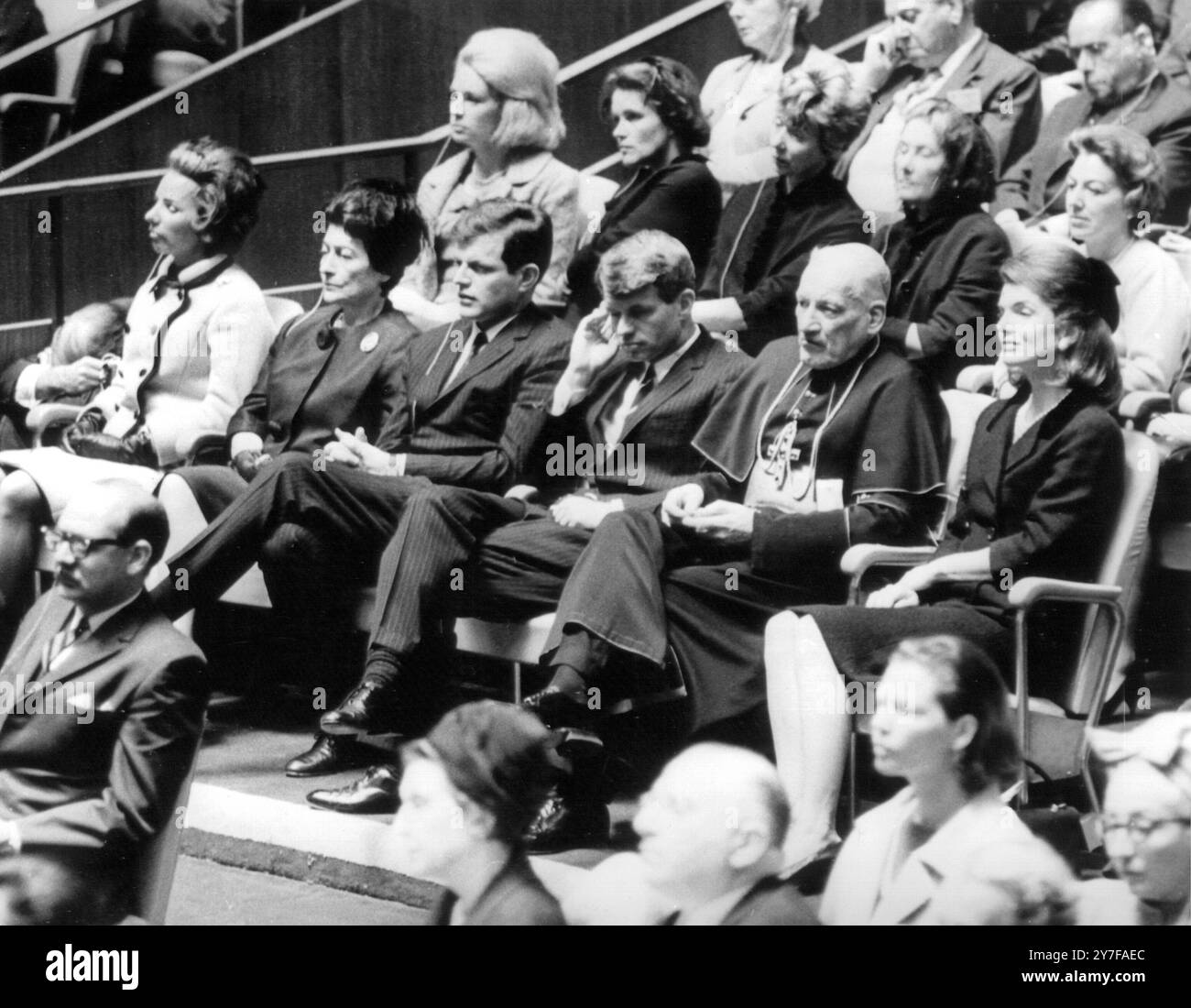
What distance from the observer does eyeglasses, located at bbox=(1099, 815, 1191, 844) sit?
4293mm

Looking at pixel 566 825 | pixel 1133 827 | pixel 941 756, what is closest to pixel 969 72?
pixel 941 756

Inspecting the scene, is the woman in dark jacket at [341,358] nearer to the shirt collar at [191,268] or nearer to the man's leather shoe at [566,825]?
the shirt collar at [191,268]

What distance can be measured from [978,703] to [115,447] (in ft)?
7.62

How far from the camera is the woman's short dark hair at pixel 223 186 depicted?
5.16m

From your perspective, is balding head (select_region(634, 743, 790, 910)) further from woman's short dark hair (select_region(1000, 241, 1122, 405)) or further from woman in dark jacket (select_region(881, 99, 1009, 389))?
woman's short dark hair (select_region(1000, 241, 1122, 405))

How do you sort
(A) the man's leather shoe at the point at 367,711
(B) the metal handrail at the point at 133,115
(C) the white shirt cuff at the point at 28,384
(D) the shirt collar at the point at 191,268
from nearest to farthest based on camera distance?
(A) the man's leather shoe at the point at 367,711 → (B) the metal handrail at the point at 133,115 → (D) the shirt collar at the point at 191,268 → (C) the white shirt cuff at the point at 28,384

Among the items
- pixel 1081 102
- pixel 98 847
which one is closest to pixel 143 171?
pixel 98 847

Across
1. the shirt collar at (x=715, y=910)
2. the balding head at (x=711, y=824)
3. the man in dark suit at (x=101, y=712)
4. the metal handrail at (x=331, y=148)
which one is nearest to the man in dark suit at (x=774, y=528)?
the balding head at (x=711, y=824)

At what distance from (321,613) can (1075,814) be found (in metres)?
1.81

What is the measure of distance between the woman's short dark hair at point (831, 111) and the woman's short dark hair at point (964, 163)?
0.63 ft

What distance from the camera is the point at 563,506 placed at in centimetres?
462

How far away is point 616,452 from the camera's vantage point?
4664 mm

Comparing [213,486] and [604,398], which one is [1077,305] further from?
[213,486]
